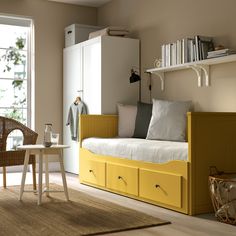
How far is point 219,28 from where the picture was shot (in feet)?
13.3

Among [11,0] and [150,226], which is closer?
[150,226]

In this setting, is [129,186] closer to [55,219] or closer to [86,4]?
[55,219]

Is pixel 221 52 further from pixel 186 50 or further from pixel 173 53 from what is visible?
pixel 173 53

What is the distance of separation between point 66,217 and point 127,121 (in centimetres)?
197

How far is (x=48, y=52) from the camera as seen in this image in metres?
5.87

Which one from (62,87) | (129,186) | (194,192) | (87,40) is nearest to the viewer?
(194,192)

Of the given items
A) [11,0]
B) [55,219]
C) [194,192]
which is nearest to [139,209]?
[194,192]

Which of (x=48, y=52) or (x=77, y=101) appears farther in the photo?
(x=48, y=52)

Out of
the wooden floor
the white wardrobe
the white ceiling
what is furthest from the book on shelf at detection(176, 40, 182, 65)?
the white ceiling

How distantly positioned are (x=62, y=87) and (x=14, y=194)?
2.24 meters

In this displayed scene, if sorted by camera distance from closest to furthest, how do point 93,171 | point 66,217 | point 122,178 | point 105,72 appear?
point 66,217 → point 122,178 → point 93,171 → point 105,72

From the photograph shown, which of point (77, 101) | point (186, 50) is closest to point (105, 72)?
point (77, 101)

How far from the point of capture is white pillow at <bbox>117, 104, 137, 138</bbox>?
486cm

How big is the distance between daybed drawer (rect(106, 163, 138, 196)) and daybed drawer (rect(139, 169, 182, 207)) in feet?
0.32
